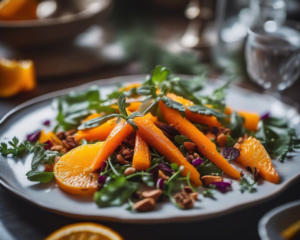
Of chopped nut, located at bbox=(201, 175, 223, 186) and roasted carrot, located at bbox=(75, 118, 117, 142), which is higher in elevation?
roasted carrot, located at bbox=(75, 118, 117, 142)

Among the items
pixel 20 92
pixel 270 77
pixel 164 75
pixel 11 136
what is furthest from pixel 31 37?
pixel 270 77

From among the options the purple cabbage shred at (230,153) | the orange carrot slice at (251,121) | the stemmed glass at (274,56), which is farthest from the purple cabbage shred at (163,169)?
the stemmed glass at (274,56)

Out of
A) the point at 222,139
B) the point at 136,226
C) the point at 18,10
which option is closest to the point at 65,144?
the point at 136,226

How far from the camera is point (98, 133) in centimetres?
179

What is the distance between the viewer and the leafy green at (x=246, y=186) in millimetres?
1491

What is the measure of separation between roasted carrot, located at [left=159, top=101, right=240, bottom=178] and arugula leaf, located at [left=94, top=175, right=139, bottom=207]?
1.35 feet

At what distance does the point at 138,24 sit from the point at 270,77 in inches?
72.3

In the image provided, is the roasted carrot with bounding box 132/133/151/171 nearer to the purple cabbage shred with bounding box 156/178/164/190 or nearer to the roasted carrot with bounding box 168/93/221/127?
the purple cabbage shred with bounding box 156/178/164/190

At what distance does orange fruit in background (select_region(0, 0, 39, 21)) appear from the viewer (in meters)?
3.07

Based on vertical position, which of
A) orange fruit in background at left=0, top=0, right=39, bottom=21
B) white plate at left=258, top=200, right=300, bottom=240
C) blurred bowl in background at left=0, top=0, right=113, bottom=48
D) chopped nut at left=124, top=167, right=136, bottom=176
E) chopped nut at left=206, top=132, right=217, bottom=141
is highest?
orange fruit in background at left=0, top=0, right=39, bottom=21

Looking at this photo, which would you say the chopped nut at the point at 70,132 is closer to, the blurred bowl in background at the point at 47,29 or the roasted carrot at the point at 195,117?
the roasted carrot at the point at 195,117

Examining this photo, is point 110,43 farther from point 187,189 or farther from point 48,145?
point 187,189

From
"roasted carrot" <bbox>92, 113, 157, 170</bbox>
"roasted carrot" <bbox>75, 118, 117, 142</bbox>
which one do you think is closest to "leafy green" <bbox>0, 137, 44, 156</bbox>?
"roasted carrot" <bbox>75, 118, 117, 142</bbox>

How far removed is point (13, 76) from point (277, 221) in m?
2.12
